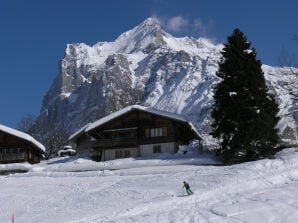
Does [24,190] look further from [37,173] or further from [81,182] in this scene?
[37,173]

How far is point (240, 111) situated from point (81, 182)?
1470 centimetres

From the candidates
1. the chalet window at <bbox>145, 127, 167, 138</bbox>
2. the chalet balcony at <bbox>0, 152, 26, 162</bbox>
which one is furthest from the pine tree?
the chalet balcony at <bbox>0, 152, 26, 162</bbox>

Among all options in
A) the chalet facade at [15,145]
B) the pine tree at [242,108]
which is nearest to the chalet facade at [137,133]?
the chalet facade at [15,145]

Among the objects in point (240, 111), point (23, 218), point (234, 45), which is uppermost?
point (234, 45)

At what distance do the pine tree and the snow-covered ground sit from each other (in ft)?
7.77

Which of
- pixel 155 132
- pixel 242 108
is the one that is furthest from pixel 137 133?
pixel 242 108

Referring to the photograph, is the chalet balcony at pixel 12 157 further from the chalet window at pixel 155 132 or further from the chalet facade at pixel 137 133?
the chalet window at pixel 155 132

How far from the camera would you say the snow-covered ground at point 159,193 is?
23938 mm

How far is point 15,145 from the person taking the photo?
61.5m

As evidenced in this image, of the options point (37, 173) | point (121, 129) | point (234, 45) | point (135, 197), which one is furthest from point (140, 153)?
point (135, 197)

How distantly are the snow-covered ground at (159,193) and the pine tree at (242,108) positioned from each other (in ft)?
7.77

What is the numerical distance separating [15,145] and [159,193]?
34339mm

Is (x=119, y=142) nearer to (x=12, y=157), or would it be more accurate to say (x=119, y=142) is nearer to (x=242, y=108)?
(x=12, y=157)

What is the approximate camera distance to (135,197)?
31.3 metres
